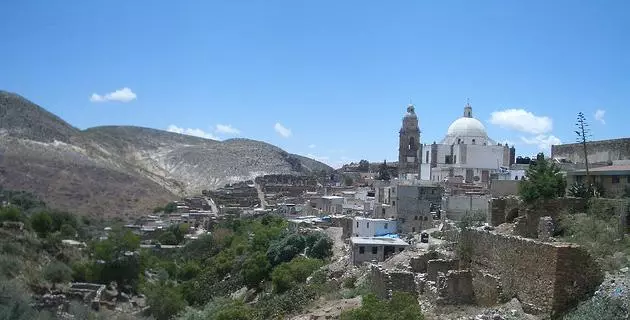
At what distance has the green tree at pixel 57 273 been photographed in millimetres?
34875

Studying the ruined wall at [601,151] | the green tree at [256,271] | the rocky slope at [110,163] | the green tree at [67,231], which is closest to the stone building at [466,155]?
the green tree at [256,271]

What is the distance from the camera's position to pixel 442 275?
12.4 meters

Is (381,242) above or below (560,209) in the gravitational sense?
below

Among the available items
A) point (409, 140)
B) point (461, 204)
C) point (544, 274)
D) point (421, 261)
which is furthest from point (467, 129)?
point (544, 274)

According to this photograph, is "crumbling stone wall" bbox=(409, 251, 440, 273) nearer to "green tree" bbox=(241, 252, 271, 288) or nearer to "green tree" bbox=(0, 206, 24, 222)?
"green tree" bbox=(241, 252, 271, 288)

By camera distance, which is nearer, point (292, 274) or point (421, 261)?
point (421, 261)

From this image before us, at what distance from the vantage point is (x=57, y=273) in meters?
35.3

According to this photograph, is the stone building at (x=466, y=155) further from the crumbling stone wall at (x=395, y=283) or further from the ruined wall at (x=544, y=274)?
the ruined wall at (x=544, y=274)

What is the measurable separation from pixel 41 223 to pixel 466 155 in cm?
3155

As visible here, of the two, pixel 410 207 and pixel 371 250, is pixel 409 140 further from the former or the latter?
pixel 371 250

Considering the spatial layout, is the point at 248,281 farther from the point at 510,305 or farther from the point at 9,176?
the point at 9,176

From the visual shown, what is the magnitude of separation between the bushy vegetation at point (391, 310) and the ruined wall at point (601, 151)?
923cm

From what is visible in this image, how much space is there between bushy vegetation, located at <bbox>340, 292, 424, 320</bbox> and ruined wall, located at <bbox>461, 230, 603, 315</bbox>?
149 centimetres

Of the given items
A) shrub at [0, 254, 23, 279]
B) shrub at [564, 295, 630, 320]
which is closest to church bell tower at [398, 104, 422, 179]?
shrub at [0, 254, 23, 279]
